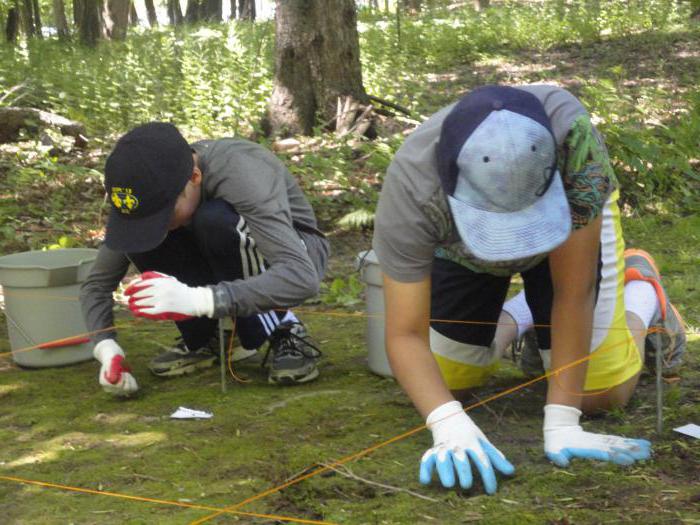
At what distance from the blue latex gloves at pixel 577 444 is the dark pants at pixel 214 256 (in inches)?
42.7

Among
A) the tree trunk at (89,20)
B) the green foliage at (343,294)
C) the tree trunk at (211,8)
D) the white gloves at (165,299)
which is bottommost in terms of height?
the green foliage at (343,294)

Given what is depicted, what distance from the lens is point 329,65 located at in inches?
253

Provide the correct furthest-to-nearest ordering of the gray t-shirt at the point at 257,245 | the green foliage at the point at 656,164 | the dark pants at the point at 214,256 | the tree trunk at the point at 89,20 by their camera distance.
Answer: the tree trunk at the point at 89,20 < the green foliage at the point at 656,164 < the dark pants at the point at 214,256 < the gray t-shirt at the point at 257,245

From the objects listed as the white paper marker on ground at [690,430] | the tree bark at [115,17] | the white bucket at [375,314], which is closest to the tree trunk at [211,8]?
the tree bark at [115,17]

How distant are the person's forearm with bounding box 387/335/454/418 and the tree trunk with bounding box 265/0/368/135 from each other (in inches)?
173

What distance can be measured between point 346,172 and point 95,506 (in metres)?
3.85

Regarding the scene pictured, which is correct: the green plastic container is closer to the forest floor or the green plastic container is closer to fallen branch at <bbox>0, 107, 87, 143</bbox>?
the forest floor

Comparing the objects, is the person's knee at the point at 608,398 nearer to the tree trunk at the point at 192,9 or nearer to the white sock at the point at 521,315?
the white sock at the point at 521,315

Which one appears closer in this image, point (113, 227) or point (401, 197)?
point (401, 197)

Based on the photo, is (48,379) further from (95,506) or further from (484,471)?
(484,471)

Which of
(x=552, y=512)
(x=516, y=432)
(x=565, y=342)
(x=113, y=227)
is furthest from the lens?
(x=113, y=227)

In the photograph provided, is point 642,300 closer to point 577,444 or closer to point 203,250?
point 577,444

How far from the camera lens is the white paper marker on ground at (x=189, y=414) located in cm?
Result: 268

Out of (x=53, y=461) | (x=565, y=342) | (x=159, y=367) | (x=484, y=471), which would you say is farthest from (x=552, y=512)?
(x=159, y=367)
